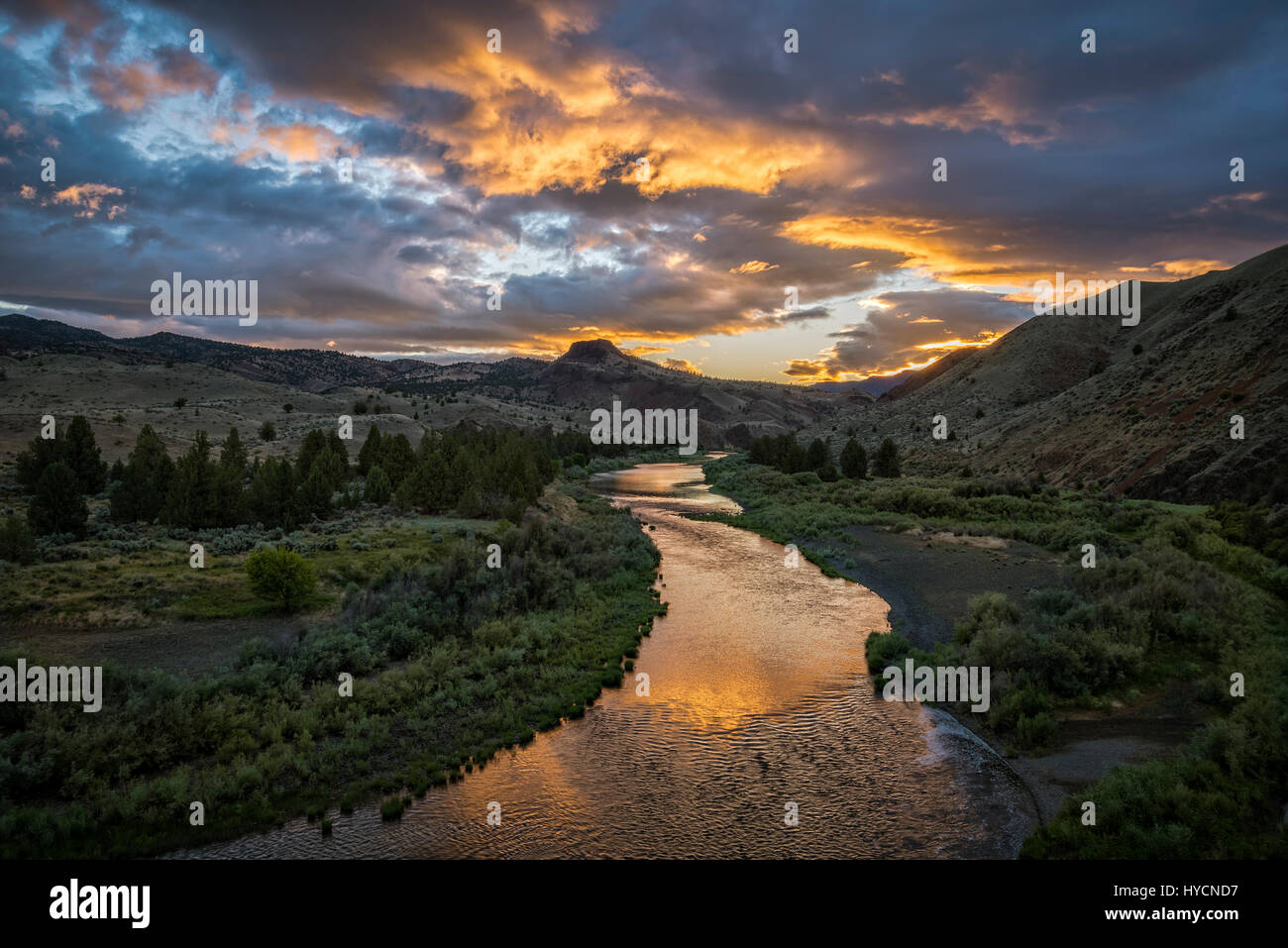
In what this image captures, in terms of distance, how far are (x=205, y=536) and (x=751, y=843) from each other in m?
32.7

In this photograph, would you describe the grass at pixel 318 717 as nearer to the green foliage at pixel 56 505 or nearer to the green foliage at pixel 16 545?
the green foliage at pixel 16 545

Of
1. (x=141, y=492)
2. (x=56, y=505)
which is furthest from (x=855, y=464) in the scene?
(x=56, y=505)

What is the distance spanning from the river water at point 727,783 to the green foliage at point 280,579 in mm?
12756

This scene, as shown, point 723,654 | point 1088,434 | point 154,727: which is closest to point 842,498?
point 1088,434

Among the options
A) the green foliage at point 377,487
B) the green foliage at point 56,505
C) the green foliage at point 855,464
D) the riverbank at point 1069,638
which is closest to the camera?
the riverbank at point 1069,638

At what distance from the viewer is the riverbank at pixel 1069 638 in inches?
508

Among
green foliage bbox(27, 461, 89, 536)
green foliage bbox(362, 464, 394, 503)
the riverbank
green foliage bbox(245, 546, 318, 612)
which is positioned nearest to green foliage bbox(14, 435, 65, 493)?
green foliage bbox(27, 461, 89, 536)

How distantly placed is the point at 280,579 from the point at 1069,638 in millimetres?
25977

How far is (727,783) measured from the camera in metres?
13.2

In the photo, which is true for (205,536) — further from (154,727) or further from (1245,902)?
(1245,902)

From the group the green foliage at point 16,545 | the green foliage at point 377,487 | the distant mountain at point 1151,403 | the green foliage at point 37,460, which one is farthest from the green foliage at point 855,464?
the green foliage at point 37,460

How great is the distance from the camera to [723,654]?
2112cm

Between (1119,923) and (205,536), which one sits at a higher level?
(205,536)

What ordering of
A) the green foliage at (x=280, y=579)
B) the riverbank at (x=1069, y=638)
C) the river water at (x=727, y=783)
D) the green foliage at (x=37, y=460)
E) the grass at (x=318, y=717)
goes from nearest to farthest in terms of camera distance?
the river water at (x=727, y=783) < the grass at (x=318, y=717) < the riverbank at (x=1069, y=638) < the green foliage at (x=280, y=579) < the green foliage at (x=37, y=460)
